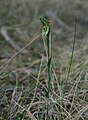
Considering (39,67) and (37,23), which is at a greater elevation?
(37,23)

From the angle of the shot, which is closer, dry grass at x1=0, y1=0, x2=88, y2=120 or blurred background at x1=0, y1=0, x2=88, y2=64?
dry grass at x1=0, y1=0, x2=88, y2=120

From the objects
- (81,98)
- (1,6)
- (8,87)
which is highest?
(1,6)

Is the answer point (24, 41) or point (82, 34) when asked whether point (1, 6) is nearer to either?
point (24, 41)

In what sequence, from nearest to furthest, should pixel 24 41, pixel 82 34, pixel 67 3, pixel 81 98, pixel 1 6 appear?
pixel 81 98, pixel 24 41, pixel 82 34, pixel 1 6, pixel 67 3

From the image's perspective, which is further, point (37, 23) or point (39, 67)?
point (37, 23)

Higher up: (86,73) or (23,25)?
(23,25)

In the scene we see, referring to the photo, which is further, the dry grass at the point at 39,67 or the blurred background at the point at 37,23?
the blurred background at the point at 37,23

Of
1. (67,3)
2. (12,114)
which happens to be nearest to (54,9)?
(67,3)

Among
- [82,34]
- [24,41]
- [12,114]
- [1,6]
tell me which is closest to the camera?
[12,114]

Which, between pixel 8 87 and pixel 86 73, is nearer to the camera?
pixel 8 87

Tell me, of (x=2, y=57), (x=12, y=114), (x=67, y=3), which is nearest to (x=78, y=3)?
(x=67, y=3)
